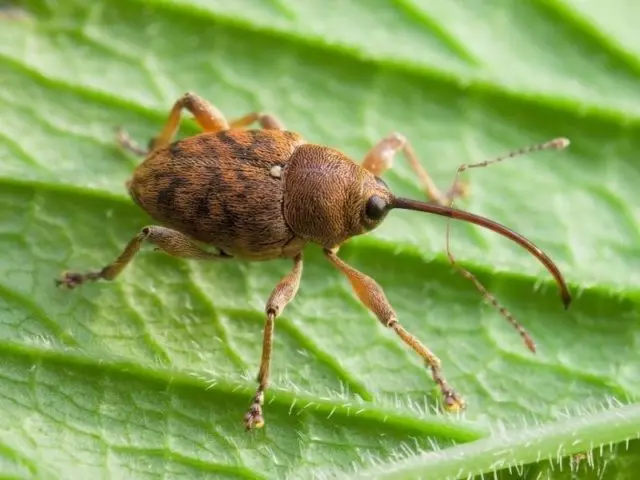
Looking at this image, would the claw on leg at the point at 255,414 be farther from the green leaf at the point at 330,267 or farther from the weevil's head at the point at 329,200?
the weevil's head at the point at 329,200

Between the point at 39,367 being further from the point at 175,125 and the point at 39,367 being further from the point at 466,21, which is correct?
the point at 466,21

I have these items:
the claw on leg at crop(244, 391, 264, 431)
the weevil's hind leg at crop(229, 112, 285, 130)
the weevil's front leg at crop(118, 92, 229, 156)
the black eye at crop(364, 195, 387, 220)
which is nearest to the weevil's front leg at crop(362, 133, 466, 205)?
the black eye at crop(364, 195, 387, 220)

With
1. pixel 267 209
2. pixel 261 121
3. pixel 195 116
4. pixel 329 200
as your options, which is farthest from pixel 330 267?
pixel 195 116

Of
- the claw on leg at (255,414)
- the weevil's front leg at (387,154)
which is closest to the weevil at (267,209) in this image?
the claw on leg at (255,414)

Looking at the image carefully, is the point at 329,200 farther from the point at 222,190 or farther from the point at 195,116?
the point at 195,116

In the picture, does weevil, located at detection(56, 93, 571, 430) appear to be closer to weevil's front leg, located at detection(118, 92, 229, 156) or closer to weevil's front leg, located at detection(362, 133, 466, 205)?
weevil's front leg, located at detection(118, 92, 229, 156)

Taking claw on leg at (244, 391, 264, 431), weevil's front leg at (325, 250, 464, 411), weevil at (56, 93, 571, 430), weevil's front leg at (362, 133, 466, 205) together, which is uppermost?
weevil's front leg at (362, 133, 466, 205)
